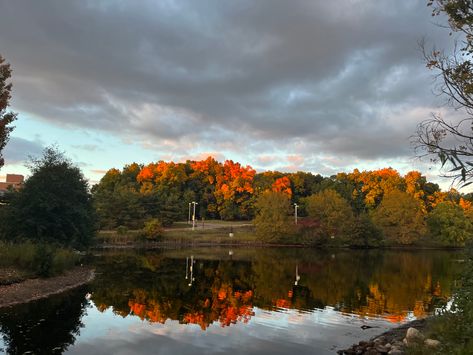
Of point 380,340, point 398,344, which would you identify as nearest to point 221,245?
point 380,340

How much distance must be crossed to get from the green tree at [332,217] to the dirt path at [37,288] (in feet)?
188

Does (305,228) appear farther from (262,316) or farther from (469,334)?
→ (469,334)

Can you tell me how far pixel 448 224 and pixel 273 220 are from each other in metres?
34.5

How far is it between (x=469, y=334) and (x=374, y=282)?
25.1 metres

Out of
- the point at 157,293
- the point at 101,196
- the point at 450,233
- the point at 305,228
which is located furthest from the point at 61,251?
the point at 450,233

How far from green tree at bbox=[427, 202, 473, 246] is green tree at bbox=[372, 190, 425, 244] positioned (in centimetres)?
358

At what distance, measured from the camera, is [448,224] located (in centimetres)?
8388

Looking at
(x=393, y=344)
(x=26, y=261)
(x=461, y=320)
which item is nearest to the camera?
(x=461, y=320)

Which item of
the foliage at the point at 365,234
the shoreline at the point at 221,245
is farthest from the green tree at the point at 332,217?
the shoreline at the point at 221,245

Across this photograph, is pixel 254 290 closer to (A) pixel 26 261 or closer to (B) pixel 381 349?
(A) pixel 26 261

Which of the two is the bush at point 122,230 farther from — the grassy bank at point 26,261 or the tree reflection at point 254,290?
Answer: the grassy bank at point 26,261

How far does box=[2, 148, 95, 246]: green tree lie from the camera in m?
32.4

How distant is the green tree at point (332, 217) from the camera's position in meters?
80.6

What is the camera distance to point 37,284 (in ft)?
79.7
